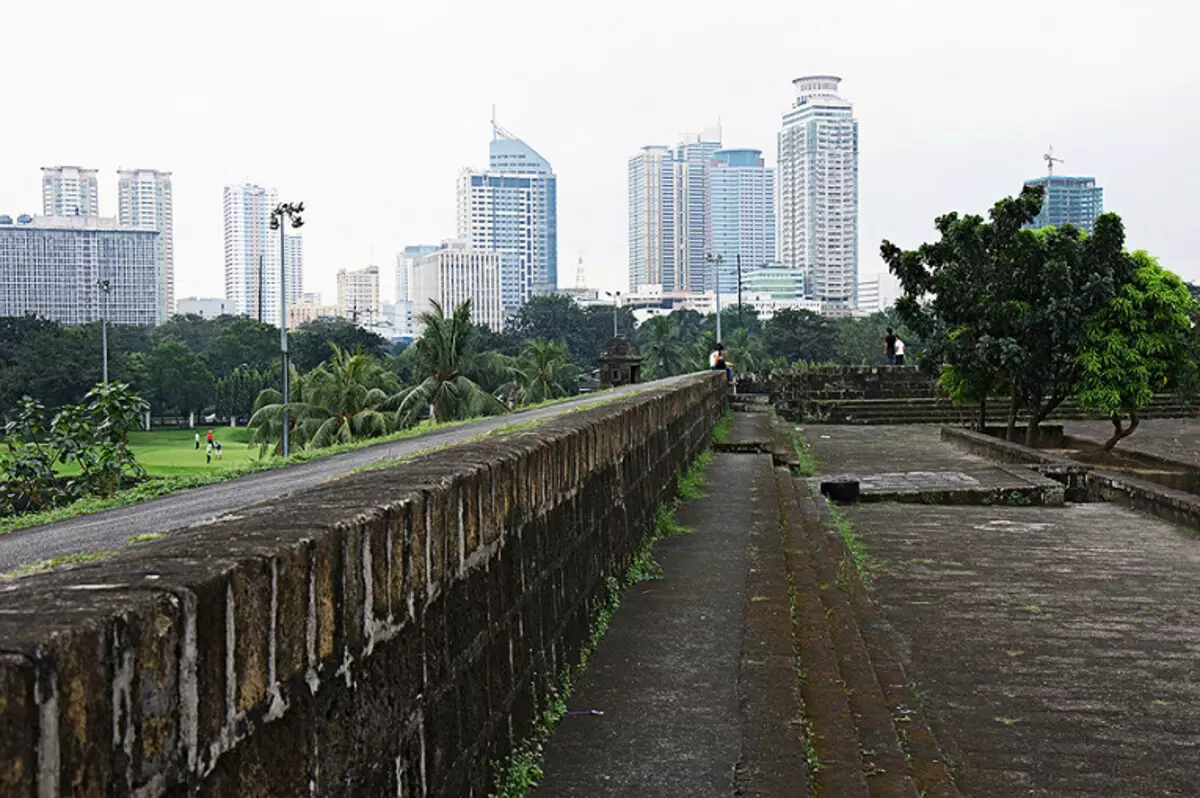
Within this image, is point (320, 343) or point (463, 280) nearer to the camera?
point (320, 343)

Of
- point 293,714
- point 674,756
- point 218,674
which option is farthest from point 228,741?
point 674,756

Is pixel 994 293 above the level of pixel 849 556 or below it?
above

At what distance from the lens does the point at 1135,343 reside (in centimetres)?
1622

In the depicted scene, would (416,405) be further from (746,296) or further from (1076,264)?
(746,296)

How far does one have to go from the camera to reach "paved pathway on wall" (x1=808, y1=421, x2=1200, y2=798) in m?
4.20

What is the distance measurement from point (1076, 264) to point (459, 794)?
15.6 metres

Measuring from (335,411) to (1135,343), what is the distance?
16.2 meters

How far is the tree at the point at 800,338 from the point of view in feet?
219

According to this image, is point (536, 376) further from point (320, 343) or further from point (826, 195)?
point (826, 195)

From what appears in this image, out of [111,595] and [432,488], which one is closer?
[111,595]

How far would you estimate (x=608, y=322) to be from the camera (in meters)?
84.4

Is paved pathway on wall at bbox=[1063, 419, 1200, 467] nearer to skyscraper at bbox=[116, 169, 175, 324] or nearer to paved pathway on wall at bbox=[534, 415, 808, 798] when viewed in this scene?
paved pathway on wall at bbox=[534, 415, 808, 798]

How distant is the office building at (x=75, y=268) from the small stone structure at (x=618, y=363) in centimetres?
8859

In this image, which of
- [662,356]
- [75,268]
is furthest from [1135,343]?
[75,268]
